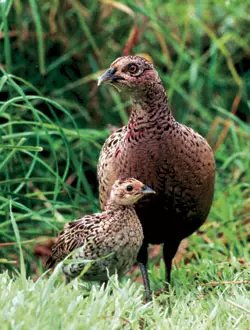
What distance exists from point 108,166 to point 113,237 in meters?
0.53

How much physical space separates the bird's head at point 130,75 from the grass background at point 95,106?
20.3 inches

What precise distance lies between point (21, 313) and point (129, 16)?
13.5 feet

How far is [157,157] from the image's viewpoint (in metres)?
3.89

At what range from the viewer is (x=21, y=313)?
2756mm

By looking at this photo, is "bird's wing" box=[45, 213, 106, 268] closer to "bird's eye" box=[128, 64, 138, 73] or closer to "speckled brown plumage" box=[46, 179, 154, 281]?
→ "speckled brown plumage" box=[46, 179, 154, 281]

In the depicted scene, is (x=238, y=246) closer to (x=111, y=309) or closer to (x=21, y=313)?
(x=111, y=309)

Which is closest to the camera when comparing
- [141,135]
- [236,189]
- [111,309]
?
[111,309]

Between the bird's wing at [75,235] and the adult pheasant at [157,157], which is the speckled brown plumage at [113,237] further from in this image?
the adult pheasant at [157,157]

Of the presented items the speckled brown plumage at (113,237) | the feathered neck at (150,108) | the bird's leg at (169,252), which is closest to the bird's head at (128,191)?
the speckled brown plumage at (113,237)

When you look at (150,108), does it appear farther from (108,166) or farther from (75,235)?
(75,235)

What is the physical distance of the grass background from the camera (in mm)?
4543

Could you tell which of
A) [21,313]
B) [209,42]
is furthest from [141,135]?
[209,42]

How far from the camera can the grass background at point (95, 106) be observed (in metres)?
4.54

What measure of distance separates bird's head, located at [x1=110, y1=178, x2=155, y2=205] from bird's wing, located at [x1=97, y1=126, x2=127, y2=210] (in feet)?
0.79
